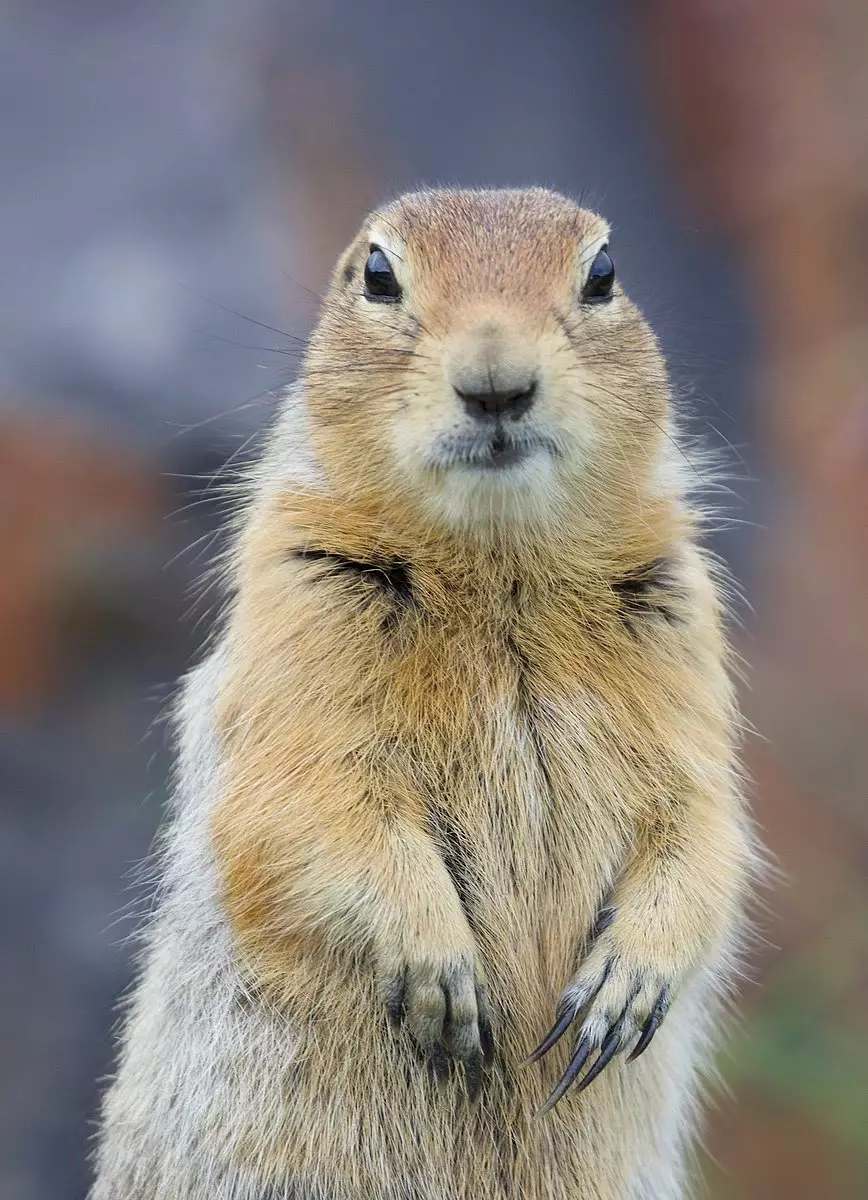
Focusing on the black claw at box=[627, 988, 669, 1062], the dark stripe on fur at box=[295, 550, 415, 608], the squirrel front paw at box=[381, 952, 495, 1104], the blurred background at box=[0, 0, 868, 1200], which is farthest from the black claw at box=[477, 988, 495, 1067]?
the blurred background at box=[0, 0, 868, 1200]

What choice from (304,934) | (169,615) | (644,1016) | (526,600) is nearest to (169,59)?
(169,615)

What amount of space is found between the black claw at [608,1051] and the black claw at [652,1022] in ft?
0.12

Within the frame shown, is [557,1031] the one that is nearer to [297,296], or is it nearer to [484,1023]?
[484,1023]

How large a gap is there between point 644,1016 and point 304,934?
0.64 meters

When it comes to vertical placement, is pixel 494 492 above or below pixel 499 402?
below

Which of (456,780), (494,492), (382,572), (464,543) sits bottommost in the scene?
(456,780)

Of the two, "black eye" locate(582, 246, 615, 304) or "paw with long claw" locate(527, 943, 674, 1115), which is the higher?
"black eye" locate(582, 246, 615, 304)

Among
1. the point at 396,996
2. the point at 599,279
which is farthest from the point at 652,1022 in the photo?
the point at 599,279

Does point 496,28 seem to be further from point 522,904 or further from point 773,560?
point 522,904

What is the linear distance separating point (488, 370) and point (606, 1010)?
1.16 metres

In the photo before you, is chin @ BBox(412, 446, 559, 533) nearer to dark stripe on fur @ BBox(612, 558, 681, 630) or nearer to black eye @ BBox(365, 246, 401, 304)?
dark stripe on fur @ BBox(612, 558, 681, 630)

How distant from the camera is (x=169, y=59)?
4.87 m

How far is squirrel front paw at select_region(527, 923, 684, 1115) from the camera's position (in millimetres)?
2215

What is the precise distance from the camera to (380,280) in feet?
8.18
